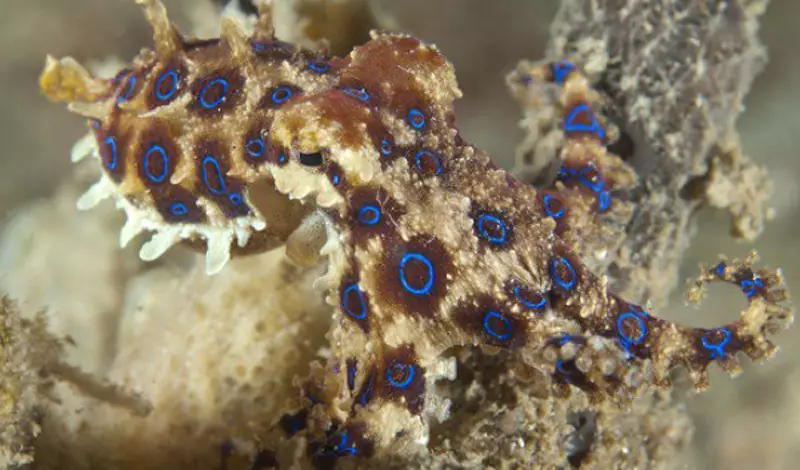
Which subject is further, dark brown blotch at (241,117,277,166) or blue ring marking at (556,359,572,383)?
dark brown blotch at (241,117,277,166)

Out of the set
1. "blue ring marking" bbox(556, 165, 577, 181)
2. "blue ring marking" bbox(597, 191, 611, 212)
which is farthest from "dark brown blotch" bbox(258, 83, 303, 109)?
"blue ring marking" bbox(597, 191, 611, 212)

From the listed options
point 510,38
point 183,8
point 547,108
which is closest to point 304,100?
point 547,108

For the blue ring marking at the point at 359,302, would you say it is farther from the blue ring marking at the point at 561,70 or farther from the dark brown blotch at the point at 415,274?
the blue ring marking at the point at 561,70

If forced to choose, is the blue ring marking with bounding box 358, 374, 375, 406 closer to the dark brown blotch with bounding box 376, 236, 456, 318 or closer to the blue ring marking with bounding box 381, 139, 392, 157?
the dark brown blotch with bounding box 376, 236, 456, 318

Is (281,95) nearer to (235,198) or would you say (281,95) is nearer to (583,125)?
(235,198)

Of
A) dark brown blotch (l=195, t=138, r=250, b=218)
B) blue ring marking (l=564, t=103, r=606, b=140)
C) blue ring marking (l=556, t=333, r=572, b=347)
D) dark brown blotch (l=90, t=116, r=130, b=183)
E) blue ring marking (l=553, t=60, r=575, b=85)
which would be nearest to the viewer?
blue ring marking (l=556, t=333, r=572, b=347)

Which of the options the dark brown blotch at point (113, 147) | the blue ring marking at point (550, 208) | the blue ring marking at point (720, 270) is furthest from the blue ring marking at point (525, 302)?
the dark brown blotch at point (113, 147)

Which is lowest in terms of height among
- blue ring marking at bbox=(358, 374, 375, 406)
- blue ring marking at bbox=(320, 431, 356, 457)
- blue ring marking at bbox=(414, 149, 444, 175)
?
blue ring marking at bbox=(320, 431, 356, 457)
